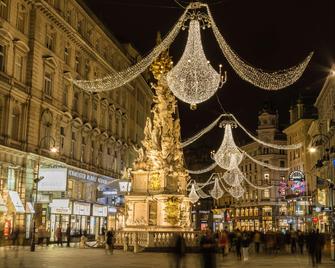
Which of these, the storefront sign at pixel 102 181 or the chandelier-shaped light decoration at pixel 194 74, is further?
the storefront sign at pixel 102 181

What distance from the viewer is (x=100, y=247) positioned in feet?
135

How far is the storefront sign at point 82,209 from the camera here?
55.7 m

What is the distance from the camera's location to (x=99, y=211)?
64.0 m

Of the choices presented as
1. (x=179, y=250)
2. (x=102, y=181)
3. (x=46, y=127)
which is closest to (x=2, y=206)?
(x=46, y=127)

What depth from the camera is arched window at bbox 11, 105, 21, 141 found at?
4469cm

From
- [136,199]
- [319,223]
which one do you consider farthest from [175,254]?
[319,223]

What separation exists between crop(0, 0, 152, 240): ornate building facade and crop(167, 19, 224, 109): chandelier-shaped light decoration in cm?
1931

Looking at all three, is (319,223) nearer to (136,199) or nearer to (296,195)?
(296,195)

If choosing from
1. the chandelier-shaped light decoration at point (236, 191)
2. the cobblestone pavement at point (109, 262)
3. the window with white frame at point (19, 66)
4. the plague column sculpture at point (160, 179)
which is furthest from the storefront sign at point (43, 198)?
the chandelier-shaped light decoration at point (236, 191)

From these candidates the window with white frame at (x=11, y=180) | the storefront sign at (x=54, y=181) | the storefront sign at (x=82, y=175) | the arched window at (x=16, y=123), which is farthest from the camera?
the storefront sign at (x=82, y=175)

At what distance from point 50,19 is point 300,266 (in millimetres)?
33623

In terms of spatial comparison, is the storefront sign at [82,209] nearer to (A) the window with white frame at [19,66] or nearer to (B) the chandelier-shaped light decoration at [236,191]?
(A) the window with white frame at [19,66]

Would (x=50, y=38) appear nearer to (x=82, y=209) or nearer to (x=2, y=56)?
(x=2, y=56)

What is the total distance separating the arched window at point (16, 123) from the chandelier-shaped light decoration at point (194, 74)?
19997mm
